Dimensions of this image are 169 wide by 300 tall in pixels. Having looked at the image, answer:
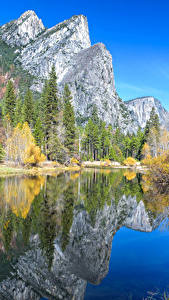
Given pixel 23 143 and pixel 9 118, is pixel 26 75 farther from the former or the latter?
pixel 23 143

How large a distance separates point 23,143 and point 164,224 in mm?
32884

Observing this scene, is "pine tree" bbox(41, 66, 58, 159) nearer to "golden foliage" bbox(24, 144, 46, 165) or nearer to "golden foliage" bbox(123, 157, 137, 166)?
"golden foliage" bbox(24, 144, 46, 165)

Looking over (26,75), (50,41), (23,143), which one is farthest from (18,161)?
(50,41)

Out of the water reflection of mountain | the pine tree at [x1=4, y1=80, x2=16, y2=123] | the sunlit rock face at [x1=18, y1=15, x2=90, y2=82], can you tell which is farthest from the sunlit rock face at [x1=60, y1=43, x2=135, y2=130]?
the water reflection of mountain

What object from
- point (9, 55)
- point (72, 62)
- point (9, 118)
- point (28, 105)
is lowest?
point (9, 118)

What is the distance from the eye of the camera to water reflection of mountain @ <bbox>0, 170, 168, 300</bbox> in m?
6.01

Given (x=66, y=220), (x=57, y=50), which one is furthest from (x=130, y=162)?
(x=57, y=50)

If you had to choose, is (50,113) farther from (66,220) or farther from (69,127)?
(66,220)

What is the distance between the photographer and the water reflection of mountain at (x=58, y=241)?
6.01m

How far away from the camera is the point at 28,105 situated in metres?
62.9

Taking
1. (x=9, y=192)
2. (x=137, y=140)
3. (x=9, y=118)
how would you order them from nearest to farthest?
(x=9, y=192) < (x=9, y=118) < (x=137, y=140)

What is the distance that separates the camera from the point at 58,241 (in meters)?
8.57

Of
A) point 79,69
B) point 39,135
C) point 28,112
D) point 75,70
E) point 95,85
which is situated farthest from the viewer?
point 75,70

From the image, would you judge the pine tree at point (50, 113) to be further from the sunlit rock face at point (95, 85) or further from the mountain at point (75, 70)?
the sunlit rock face at point (95, 85)
